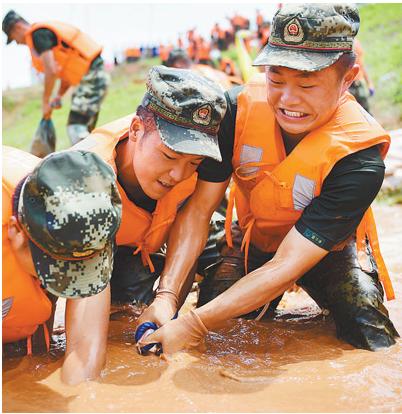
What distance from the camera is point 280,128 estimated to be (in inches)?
124

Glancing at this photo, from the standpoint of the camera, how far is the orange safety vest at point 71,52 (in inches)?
279

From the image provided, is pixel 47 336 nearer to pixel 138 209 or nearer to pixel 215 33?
pixel 138 209

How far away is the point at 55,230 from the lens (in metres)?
1.99

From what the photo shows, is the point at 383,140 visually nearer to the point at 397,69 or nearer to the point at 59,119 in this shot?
the point at 397,69

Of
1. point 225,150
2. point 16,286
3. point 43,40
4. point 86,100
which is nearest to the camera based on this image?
point 16,286

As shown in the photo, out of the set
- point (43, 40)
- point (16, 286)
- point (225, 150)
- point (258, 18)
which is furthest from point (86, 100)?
point (258, 18)

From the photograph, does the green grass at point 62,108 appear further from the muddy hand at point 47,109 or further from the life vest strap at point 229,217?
the life vest strap at point 229,217

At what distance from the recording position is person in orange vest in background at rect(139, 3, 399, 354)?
2.84m

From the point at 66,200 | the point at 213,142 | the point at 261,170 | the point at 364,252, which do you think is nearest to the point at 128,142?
the point at 213,142

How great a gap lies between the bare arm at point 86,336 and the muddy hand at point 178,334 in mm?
242

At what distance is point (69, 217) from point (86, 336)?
83 cm

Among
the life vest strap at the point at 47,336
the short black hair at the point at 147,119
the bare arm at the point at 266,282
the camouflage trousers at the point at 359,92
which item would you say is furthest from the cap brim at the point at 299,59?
the camouflage trousers at the point at 359,92

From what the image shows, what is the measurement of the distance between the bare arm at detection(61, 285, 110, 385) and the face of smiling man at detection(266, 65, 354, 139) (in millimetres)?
1134

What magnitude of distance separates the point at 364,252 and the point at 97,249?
188 cm
